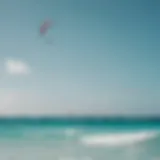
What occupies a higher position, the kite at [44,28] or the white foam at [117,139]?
the kite at [44,28]

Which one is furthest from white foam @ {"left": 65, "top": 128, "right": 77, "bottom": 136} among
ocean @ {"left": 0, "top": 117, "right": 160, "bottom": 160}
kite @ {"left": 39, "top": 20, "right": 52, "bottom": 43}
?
kite @ {"left": 39, "top": 20, "right": 52, "bottom": 43}

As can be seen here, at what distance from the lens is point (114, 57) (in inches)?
48.8

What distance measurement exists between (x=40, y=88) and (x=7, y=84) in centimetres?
17

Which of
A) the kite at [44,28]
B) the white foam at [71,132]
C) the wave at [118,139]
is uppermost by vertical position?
the kite at [44,28]

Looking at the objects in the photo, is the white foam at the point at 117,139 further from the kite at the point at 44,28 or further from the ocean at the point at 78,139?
the kite at the point at 44,28

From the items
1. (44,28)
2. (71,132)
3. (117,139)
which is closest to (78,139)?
(71,132)

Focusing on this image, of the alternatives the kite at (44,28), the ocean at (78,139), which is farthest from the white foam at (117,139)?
the kite at (44,28)

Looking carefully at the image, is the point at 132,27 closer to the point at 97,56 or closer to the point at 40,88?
the point at 97,56

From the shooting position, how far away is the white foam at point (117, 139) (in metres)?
1.24

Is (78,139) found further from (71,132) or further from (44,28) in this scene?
(44,28)

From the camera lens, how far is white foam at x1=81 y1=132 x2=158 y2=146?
124 cm

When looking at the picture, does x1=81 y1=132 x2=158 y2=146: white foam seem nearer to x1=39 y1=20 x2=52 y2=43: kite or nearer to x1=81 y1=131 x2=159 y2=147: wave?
x1=81 y1=131 x2=159 y2=147: wave

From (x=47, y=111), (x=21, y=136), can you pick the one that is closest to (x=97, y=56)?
(x=47, y=111)

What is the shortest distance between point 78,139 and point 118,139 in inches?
8.4
